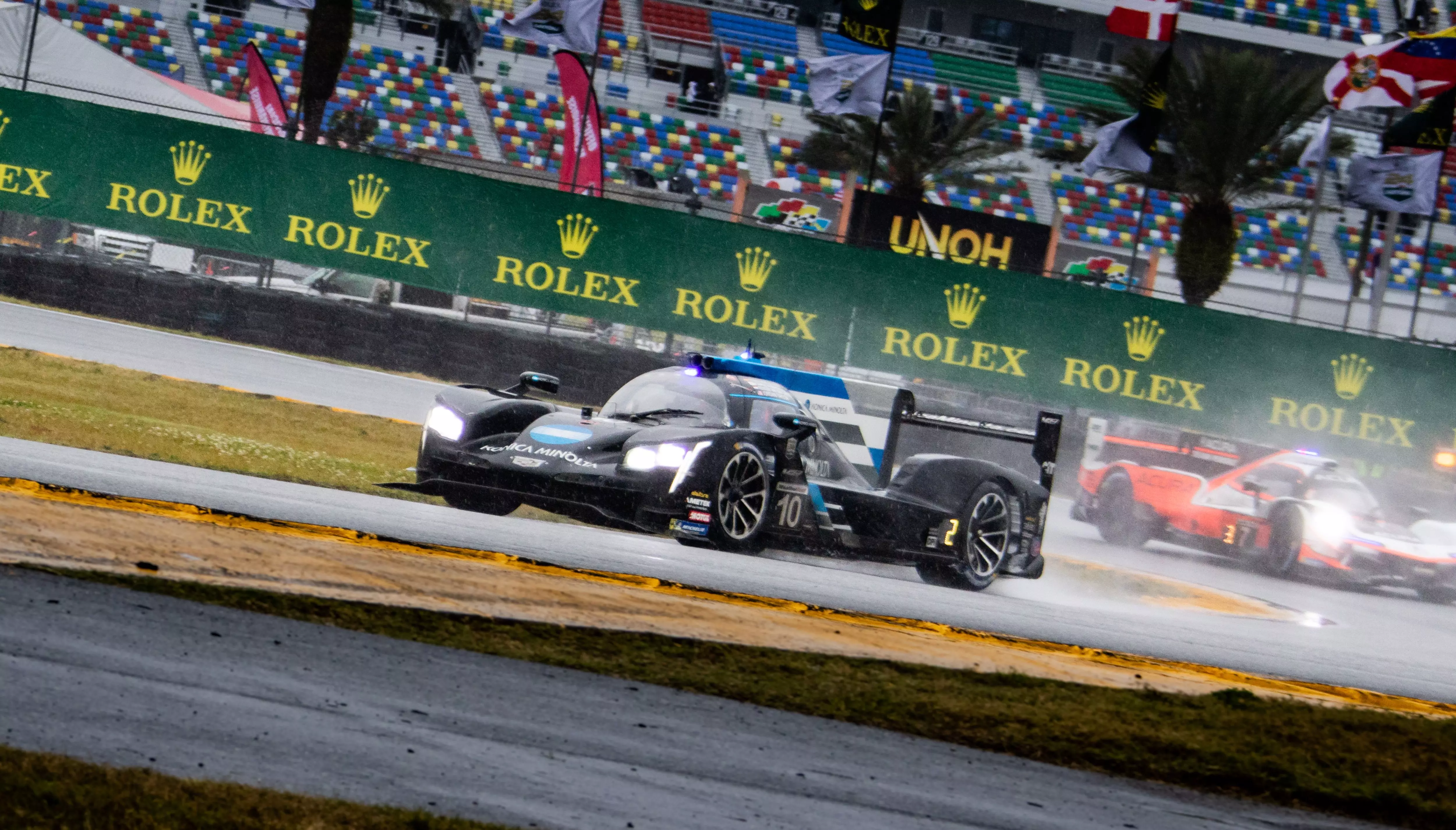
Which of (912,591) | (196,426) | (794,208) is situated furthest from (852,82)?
(912,591)

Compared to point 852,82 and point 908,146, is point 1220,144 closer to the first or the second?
point 908,146

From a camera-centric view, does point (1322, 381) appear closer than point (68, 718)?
No

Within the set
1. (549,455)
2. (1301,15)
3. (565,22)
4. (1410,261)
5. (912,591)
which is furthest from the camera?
(1301,15)

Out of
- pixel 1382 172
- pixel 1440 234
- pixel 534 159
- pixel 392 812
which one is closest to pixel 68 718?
pixel 392 812

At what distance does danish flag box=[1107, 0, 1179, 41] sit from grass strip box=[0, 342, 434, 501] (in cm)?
1104

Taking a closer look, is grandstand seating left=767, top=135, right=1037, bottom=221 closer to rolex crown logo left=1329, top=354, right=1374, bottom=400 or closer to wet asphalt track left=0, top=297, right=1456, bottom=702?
rolex crown logo left=1329, top=354, right=1374, bottom=400

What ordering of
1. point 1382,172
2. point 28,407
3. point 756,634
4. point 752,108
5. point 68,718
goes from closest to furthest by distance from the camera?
point 68,718 < point 756,634 < point 28,407 < point 1382,172 < point 752,108

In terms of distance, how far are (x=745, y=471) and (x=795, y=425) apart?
18.1 inches

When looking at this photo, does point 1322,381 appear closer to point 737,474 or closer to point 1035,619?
point 1035,619

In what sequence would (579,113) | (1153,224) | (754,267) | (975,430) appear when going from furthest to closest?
(1153,224)
(579,113)
(754,267)
(975,430)

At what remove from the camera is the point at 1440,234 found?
3662 centimetres

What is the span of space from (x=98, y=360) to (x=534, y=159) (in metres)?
19.6

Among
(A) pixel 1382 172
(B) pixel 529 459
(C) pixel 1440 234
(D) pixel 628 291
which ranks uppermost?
(C) pixel 1440 234

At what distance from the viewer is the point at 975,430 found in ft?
32.0
